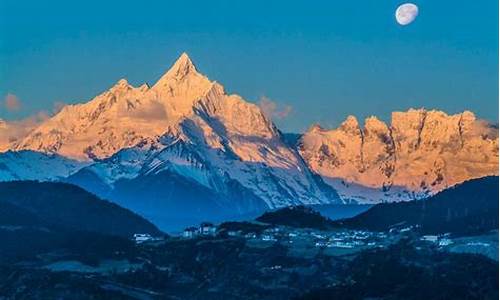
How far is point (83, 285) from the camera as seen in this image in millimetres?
188500

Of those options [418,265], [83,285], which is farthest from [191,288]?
[418,265]

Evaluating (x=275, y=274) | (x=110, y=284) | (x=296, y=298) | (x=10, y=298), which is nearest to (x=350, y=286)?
(x=296, y=298)

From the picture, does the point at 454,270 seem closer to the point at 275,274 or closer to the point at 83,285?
the point at 275,274

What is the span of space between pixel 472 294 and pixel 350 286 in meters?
17.4

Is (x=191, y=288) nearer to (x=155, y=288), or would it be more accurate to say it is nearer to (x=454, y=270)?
(x=155, y=288)

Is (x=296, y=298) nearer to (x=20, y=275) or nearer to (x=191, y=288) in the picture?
(x=191, y=288)

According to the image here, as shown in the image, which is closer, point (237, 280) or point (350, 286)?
point (350, 286)

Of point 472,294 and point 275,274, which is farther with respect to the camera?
point 275,274

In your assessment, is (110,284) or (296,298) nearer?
(296,298)

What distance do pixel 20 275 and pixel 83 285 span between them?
14293 millimetres

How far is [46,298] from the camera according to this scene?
185 meters

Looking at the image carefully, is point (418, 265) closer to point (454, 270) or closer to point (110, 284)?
point (454, 270)

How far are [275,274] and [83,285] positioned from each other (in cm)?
3014

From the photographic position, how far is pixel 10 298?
7362 inches
